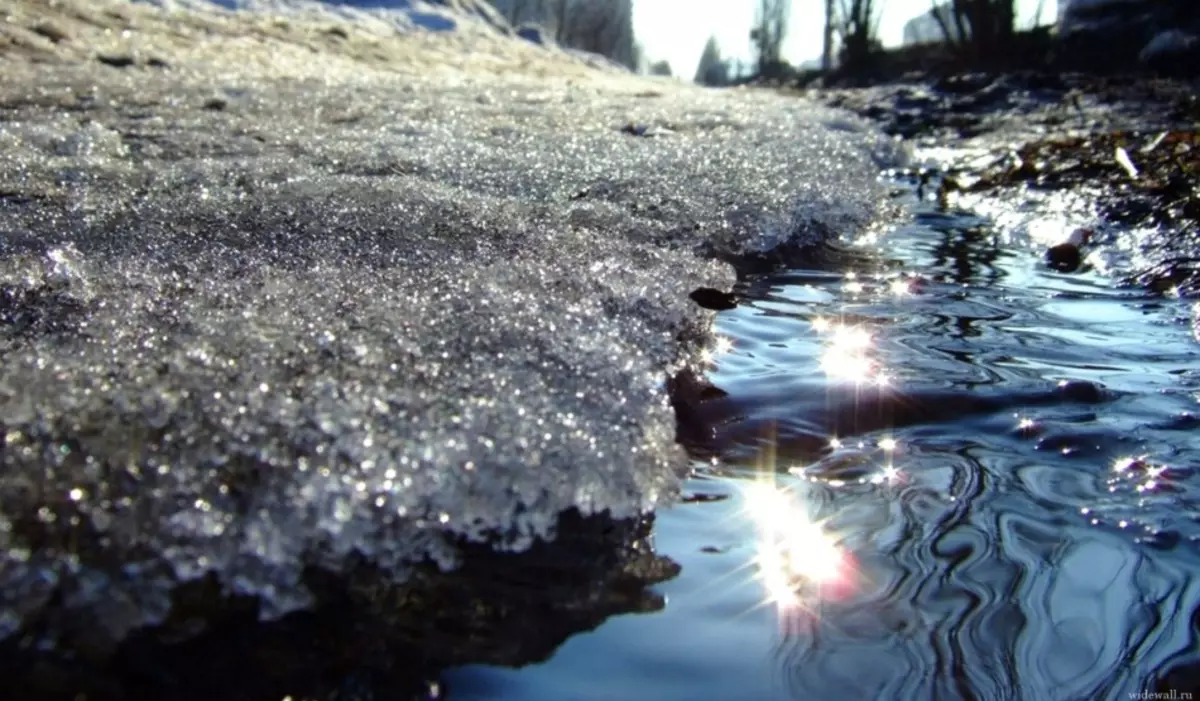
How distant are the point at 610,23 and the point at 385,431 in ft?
123

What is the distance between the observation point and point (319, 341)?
1.12m

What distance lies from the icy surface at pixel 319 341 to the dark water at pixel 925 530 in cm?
12

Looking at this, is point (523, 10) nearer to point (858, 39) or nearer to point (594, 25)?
point (594, 25)

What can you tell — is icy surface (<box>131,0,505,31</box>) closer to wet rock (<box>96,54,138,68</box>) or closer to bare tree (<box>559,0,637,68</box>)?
wet rock (<box>96,54,138,68</box>)

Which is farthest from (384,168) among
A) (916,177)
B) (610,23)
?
(610,23)

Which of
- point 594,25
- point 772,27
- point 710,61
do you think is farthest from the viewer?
point 710,61

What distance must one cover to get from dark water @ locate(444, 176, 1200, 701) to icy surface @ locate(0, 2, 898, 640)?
12cm

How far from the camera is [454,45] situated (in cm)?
1003

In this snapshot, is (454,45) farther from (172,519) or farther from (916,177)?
(172,519)

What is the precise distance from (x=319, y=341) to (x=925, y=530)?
2.24ft

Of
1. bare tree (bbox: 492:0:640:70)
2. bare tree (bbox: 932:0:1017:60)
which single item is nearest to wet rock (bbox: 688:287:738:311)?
bare tree (bbox: 932:0:1017:60)

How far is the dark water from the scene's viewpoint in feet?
2.74

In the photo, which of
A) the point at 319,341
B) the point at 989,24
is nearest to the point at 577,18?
the point at 989,24

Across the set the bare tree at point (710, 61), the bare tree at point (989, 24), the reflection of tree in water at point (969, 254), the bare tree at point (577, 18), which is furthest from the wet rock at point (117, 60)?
the bare tree at point (710, 61)
